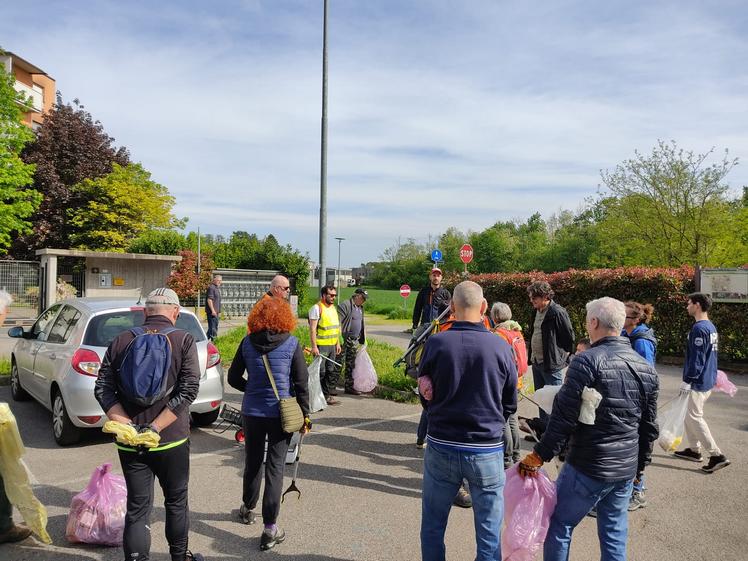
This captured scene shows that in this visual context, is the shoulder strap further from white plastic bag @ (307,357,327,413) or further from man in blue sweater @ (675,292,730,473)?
man in blue sweater @ (675,292,730,473)

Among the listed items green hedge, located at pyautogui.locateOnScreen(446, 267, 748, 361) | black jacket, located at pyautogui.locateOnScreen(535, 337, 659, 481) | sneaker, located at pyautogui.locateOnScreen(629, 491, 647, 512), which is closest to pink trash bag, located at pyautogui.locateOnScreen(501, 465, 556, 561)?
black jacket, located at pyautogui.locateOnScreen(535, 337, 659, 481)

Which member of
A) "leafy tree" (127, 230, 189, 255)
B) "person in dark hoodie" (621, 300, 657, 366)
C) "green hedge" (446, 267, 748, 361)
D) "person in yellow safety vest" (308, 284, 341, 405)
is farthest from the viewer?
"leafy tree" (127, 230, 189, 255)

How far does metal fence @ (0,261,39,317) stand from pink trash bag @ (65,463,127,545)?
1949 cm

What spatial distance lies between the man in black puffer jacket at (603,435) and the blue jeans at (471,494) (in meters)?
0.34

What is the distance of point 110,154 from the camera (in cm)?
3769

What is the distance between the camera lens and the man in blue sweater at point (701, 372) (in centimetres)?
553

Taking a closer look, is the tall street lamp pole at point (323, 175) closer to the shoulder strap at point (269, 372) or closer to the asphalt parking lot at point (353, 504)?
the asphalt parking lot at point (353, 504)

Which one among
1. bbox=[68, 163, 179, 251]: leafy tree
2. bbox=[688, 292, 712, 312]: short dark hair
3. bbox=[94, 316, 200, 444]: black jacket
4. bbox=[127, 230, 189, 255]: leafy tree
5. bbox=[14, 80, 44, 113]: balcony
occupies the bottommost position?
bbox=[94, 316, 200, 444]: black jacket

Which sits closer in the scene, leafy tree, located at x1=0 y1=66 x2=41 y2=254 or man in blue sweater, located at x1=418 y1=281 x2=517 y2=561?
man in blue sweater, located at x1=418 y1=281 x2=517 y2=561

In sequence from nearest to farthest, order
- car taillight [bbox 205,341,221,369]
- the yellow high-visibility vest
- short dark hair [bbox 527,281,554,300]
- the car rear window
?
short dark hair [bbox 527,281,554,300] → the car rear window → car taillight [bbox 205,341,221,369] → the yellow high-visibility vest

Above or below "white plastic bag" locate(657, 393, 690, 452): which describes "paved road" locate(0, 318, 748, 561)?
below

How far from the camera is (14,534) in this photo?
3.92 meters

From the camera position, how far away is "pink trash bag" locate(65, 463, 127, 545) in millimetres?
3844

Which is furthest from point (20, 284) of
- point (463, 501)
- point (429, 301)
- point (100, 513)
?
point (463, 501)
